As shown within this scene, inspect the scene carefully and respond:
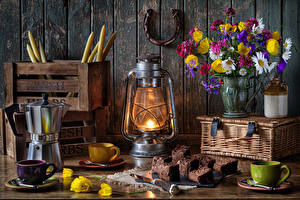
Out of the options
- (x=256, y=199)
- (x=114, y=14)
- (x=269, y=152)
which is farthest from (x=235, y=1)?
(x=256, y=199)

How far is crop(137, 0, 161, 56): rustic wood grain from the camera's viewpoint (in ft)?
6.53

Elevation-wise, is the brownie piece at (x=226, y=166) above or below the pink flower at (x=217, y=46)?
below

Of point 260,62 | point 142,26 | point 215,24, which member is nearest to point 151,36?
point 142,26

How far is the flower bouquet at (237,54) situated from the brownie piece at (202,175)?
443 millimetres

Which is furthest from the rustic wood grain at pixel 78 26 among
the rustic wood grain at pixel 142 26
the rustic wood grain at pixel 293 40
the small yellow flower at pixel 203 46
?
the rustic wood grain at pixel 293 40

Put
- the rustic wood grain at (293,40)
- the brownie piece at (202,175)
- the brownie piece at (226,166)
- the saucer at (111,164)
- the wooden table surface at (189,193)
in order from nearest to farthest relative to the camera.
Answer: the wooden table surface at (189,193) → the brownie piece at (202,175) → the brownie piece at (226,166) → the saucer at (111,164) → the rustic wood grain at (293,40)

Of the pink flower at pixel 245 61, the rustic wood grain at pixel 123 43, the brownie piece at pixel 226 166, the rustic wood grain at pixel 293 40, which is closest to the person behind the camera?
the brownie piece at pixel 226 166

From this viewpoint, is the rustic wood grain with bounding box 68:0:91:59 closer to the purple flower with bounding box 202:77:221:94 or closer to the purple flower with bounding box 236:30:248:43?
the purple flower with bounding box 202:77:221:94

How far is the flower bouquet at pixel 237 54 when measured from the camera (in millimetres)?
1656

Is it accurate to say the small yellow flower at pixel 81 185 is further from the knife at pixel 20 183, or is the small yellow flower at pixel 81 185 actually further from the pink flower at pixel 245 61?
the pink flower at pixel 245 61

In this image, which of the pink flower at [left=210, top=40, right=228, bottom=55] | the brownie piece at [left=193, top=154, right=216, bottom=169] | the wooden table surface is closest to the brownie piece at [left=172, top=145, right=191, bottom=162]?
the brownie piece at [left=193, top=154, right=216, bottom=169]

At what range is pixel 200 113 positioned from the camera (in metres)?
2.00

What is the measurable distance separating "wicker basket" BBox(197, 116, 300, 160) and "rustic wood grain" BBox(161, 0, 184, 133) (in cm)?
24

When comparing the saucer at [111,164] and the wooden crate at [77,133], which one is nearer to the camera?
the saucer at [111,164]
